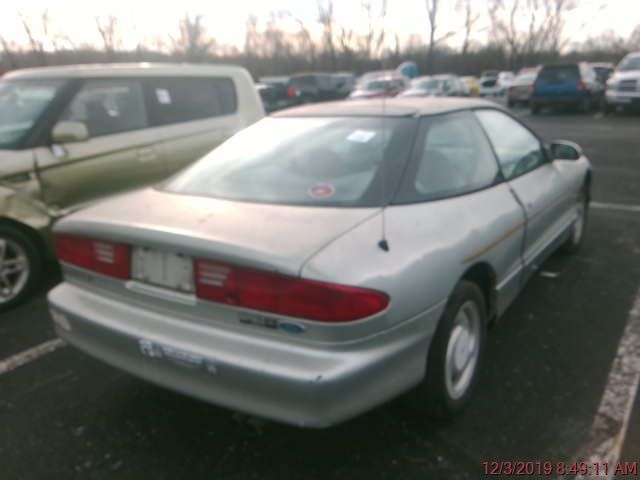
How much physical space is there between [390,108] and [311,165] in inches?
25.7

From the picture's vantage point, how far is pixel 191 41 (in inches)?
1491

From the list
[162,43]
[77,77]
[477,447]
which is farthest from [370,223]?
[162,43]

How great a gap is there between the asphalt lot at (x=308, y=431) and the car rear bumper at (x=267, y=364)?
399mm

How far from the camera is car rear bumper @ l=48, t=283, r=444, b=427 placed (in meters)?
1.91

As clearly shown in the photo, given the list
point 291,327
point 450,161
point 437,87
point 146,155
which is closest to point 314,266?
point 291,327

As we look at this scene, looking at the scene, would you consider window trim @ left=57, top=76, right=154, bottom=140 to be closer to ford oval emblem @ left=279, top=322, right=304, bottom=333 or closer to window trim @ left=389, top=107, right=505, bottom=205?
window trim @ left=389, top=107, right=505, bottom=205

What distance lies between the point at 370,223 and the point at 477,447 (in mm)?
1117

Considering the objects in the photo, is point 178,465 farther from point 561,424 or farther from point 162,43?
point 162,43

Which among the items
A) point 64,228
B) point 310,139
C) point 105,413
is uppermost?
point 310,139

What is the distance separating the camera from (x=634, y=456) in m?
2.30

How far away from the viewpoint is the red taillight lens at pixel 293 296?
1.89 meters

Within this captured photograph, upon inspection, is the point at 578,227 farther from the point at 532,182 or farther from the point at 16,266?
the point at 16,266

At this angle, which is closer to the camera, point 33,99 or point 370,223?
point 370,223

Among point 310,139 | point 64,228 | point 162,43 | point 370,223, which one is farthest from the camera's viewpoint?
point 162,43
